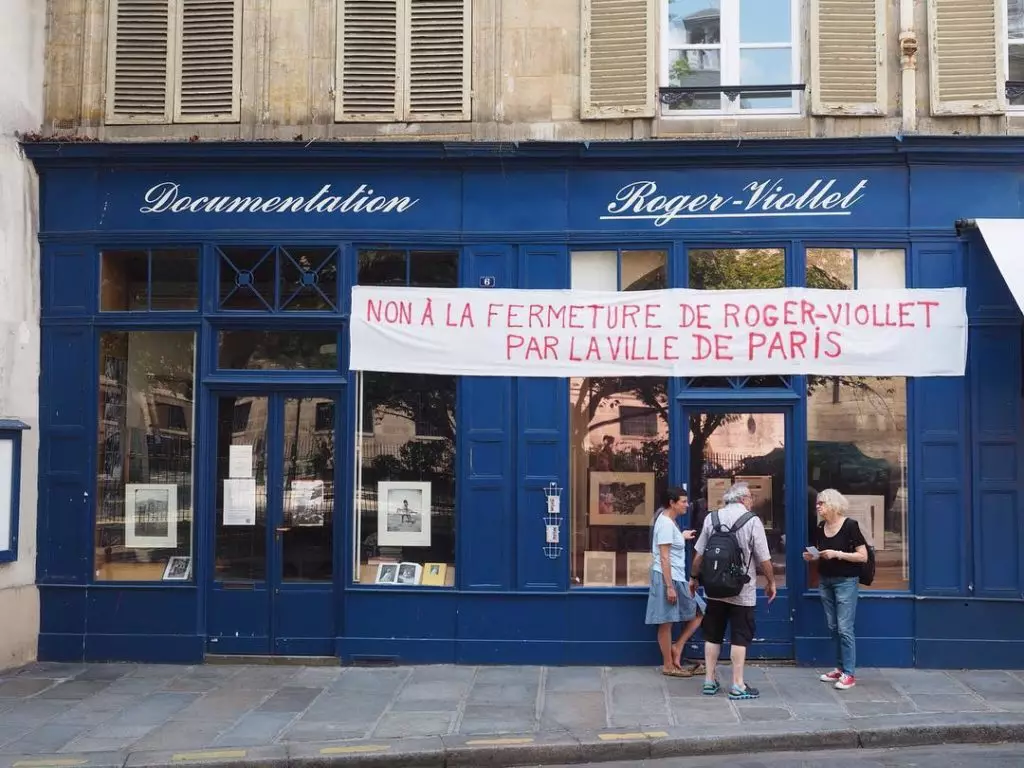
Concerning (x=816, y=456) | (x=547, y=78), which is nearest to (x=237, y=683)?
(x=816, y=456)

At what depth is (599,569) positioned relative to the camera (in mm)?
10133

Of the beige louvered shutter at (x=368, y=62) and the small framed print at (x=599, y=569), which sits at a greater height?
the beige louvered shutter at (x=368, y=62)

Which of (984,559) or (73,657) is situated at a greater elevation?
(984,559)

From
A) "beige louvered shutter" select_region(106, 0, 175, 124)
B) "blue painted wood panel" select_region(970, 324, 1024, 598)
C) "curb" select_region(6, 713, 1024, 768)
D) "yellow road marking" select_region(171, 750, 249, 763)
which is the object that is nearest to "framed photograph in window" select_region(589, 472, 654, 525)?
"curb" select_region(6, 713, 1024, 768)

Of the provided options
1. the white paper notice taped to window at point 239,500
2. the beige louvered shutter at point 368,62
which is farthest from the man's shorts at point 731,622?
the beige louvered shutter at point 368,62

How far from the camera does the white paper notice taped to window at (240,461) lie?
10391mm

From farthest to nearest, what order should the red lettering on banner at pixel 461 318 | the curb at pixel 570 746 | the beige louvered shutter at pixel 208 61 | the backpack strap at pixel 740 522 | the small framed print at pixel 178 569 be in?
the beige louvered shutter at pixel 208 61 → the small framed print at pixel 178 569 → the red lettering on banner at pixel 461 318 → the backpack strap at pixel 740 522 → the curb at pixel 570 746

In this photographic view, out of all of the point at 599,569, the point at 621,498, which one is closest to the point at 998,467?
the point at 621,498

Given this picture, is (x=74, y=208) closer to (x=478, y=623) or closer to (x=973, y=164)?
(x=478, y=623)

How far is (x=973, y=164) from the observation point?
9.93m

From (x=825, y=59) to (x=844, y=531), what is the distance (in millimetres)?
4528

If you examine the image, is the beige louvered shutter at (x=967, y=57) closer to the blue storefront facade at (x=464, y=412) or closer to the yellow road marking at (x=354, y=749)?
the blue storefront facade at (x=464, y=412)

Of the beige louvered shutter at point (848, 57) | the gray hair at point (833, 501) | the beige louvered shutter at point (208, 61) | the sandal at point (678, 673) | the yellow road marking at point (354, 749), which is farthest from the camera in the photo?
the beige louvered shutter at point (208, 61)

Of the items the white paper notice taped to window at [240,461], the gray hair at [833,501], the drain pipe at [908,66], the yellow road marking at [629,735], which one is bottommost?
the yellow road marking at [629,735]
